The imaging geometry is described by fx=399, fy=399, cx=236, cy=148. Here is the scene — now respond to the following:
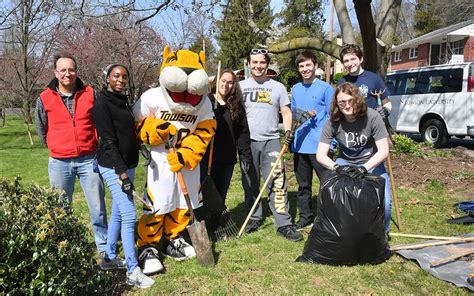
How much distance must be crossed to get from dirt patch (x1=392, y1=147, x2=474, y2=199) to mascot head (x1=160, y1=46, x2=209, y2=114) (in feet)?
13.5

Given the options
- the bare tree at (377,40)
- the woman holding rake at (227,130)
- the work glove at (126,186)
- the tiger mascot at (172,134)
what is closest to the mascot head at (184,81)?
the tiger mascot at (172,134)

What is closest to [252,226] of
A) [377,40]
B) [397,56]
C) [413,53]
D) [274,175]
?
[274,175]

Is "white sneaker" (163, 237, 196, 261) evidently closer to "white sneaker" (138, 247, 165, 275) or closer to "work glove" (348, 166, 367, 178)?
"white sneaker" (138, 247, 165, 275)

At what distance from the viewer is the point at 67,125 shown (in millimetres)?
3344

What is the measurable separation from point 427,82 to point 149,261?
31.0 ft

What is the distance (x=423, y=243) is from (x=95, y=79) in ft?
42.4

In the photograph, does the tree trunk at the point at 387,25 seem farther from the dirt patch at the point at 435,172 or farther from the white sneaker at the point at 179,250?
the white sneaker at the point at 179,250

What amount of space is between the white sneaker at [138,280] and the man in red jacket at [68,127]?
751 millimetres

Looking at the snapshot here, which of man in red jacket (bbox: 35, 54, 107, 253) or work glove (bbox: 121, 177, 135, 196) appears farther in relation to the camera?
man in red jacket (bbox: 35, 54, 107, 253)

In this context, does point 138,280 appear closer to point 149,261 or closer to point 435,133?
point 149,261

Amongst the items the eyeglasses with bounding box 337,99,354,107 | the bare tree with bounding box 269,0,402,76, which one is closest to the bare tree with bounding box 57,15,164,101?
the bare tree with bounding box 269,0,402,76

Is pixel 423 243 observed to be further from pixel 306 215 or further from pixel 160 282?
pixel 160 282

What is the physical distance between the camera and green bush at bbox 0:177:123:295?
229 centimetres

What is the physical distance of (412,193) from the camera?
19.1 ft
